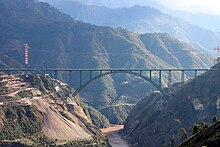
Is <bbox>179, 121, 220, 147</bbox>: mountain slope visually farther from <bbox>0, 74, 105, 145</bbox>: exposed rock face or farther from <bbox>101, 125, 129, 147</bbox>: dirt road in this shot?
<bbox>101, 125, 129, 147</bbox>: dirt road

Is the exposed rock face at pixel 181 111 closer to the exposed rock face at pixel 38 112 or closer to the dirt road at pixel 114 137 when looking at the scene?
the dirt road at pixel 114 137

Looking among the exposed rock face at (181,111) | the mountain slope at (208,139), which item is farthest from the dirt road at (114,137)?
the mountain slope at (208,139)

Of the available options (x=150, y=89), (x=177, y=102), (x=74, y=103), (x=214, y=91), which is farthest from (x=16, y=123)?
(x=150, y=89)

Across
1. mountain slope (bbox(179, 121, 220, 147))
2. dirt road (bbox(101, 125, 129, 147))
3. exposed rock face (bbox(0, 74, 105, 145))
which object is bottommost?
dirt road (bbox(101, 125, 129, 147))

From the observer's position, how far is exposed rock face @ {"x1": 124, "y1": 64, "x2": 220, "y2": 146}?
112644 millimetres

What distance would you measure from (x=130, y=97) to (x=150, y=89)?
347 inches

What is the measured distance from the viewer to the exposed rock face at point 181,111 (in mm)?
112644

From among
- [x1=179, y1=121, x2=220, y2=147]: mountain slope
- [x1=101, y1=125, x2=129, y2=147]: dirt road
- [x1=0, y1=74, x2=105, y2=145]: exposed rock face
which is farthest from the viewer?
[x1=101, y1=125, x2=129, y2=147]: dirt road

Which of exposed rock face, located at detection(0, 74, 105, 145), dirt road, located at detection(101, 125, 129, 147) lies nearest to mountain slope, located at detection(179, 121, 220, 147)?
exposed rock face, located at detection(0, 74, 105, 145)

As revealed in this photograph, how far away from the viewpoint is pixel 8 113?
111125mm

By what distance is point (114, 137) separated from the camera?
433 ft

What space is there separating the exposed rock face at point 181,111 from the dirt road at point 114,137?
352cm

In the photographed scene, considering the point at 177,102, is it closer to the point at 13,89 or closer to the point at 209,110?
the point at 209,110

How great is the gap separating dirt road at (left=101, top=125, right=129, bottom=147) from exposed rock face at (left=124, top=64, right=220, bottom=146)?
352cm
